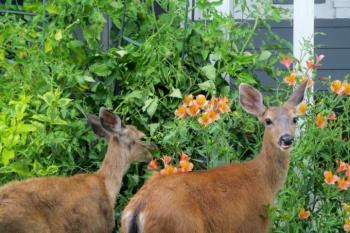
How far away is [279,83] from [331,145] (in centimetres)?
75

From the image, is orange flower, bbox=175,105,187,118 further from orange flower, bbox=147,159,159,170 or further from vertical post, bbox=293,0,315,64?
vertical post, bbox=293,0,315,64

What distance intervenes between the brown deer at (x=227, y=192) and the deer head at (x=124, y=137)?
0.96m

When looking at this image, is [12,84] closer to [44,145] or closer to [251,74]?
[44,145]

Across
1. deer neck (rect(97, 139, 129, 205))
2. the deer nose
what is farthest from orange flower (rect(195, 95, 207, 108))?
deer neck (rect(97, 139, 129, 205))

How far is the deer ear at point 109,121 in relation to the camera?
8.58m

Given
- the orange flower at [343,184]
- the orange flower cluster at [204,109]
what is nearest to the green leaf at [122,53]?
the orange flower cluster at [204,109]

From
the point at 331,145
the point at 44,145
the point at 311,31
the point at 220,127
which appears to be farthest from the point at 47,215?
the point at 311,31

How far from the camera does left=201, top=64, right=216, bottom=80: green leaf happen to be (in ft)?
29.5

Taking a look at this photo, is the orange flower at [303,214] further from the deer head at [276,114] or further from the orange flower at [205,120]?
the orange flower at [205,120]

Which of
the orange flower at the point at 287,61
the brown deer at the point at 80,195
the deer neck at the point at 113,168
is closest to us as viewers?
the brown deer at the point at 80,195

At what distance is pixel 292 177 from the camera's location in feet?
27.7

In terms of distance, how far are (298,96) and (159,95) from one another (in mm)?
1326

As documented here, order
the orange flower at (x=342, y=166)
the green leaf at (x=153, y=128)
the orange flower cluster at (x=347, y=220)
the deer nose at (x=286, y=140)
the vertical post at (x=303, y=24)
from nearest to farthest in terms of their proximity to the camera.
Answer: the orange flower cluster at (x=347, y=220) < the deer nose at (x=286, y=140) < the orange flower at (x=342, y=166) < the green leaf at (x=153, y=128) < the vertical post at (x=303, y=24)

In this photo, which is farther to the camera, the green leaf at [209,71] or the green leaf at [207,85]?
the green leaf at [209,71]
